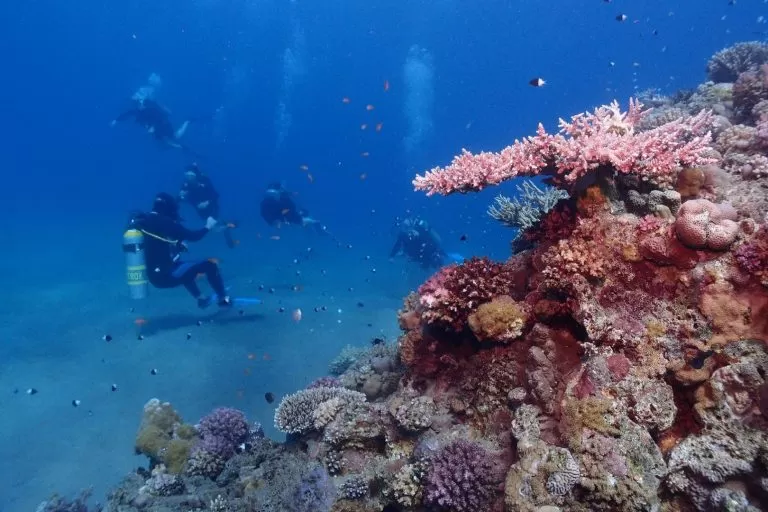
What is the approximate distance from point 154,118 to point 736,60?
27.0 m

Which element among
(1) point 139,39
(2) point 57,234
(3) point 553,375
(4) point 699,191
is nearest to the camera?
(3) point 553,375

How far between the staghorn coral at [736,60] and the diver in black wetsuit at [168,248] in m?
15.2

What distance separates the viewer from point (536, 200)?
6.12 metres

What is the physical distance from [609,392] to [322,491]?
3404mm

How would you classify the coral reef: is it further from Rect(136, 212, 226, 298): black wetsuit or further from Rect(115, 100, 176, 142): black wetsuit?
Rect(115, 100, 176, 142): black wetsuit

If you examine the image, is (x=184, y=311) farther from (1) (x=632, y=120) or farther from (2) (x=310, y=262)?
(1) (x=632, y=120)

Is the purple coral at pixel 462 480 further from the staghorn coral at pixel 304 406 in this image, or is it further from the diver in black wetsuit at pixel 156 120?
the diver in black wetsuit at pixel 156 120

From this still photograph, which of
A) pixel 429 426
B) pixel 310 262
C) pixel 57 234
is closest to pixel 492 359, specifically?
pixel 429 426

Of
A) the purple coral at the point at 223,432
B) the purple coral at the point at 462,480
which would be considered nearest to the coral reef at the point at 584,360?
the purple coral at the point at 462,480

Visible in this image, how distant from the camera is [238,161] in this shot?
125 meters

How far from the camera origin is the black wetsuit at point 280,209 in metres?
18.8

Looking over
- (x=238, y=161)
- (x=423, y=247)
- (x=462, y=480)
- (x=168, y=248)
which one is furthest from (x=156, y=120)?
(x=238, y=161)

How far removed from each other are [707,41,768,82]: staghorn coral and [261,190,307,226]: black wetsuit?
15.0 meters

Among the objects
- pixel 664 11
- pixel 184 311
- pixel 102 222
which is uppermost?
pixel 664 11
